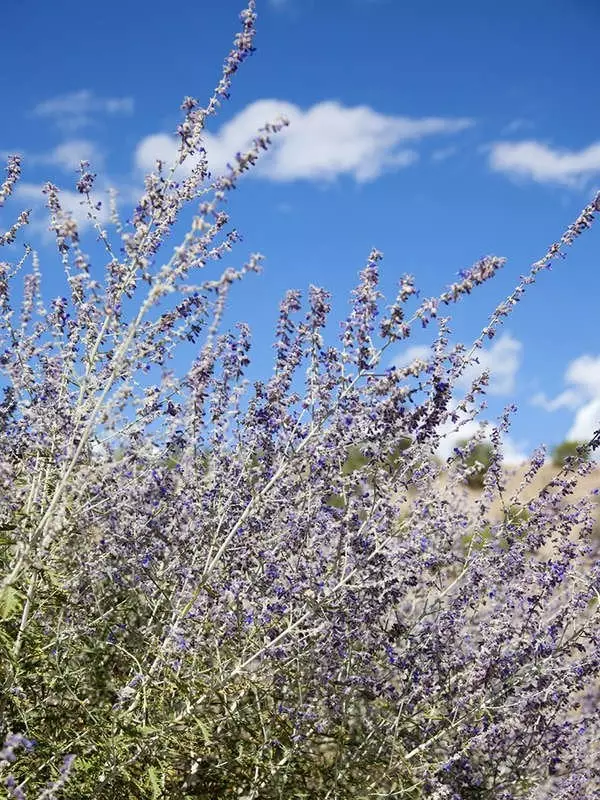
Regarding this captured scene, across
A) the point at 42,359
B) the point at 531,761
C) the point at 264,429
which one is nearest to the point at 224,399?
the point at 264,429

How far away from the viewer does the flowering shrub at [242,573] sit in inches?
166

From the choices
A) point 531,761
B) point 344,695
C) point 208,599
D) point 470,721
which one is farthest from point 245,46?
point 531,761

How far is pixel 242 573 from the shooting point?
492 cm

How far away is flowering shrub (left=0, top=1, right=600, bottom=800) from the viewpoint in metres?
4.21

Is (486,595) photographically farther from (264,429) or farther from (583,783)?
(264,429)

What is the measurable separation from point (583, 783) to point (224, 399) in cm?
356

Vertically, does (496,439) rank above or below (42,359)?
below

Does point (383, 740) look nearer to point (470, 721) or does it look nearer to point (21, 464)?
point (470, 721)

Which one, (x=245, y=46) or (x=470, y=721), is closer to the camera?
(x=245, y=46)

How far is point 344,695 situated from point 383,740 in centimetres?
31

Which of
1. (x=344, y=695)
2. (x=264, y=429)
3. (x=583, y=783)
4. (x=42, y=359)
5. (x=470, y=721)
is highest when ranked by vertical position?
(x=42, y=359)

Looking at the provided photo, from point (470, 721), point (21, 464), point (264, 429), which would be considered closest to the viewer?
point (21, 464)

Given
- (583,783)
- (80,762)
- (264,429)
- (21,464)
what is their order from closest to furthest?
1. (80,762)
2. (21,464)
3. (264,429)
4. (583,783)

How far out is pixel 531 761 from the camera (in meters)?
6.15
